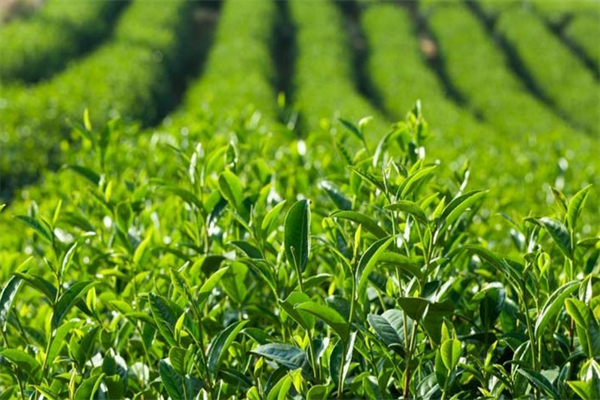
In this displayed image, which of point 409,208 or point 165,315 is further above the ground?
point 409,208

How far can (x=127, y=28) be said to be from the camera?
A: 19375mm

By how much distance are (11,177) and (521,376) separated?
6599mm

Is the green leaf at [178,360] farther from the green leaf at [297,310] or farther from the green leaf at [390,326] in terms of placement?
the green leaf at [390,326]

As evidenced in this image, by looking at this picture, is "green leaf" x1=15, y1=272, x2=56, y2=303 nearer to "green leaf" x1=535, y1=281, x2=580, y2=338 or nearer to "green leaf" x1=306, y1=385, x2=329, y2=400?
"green leaf" x1=306, y1=385, x2=329, y2=400

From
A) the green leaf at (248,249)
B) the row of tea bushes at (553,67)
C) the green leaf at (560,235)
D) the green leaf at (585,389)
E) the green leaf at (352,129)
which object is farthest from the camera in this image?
the row of tea bushes at (553,67)

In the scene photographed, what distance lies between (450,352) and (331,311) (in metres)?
0.18

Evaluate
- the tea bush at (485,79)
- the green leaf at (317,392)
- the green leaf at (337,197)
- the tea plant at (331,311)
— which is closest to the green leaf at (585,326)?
the tea plant at (331,311)

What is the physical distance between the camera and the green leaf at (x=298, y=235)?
4.20 ft

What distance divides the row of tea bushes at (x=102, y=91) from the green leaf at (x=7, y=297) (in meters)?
2.85

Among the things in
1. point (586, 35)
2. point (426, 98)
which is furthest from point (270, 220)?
point (586, 35)

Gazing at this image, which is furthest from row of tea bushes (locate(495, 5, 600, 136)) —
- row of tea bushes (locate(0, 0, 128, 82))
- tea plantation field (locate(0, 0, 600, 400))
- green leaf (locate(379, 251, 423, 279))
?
green leaf (locate(379, 251, 423, 279))

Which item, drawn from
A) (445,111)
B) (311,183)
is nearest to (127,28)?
(445,111)

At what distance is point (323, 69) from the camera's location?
725 inches

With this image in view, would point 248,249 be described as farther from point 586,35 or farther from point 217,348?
point 586,35
